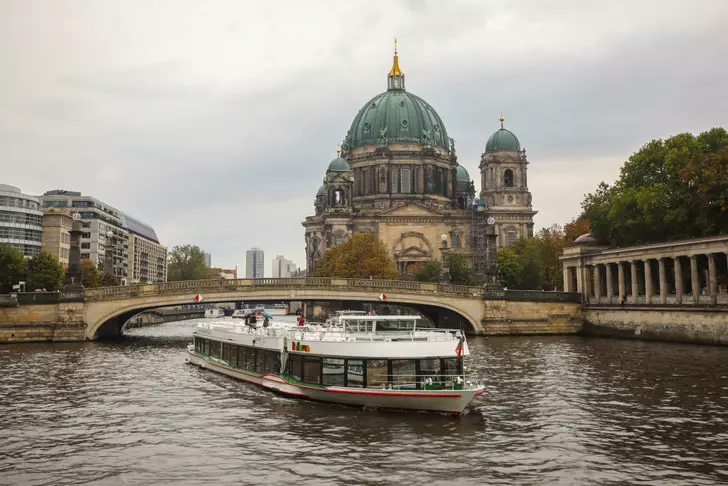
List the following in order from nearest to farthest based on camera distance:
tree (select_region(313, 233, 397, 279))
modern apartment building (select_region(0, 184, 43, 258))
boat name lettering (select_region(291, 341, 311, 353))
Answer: boat name lettering (select_region(291, 341, 311, 353)), tree (select_region(313, 233, 397, 279)), modern apartment building (select_region(0, 184, 43, 258))

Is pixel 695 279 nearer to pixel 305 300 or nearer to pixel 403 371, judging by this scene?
pixel 305 300

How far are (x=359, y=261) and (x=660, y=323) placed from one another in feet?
154

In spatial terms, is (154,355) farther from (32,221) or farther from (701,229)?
(32,221)

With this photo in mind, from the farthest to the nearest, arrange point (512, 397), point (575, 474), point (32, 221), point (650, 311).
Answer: point (32, 221) → point (650, 311) → point (512, 397) → point (575, 474)

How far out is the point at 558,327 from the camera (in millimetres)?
71938

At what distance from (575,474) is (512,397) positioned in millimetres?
12254

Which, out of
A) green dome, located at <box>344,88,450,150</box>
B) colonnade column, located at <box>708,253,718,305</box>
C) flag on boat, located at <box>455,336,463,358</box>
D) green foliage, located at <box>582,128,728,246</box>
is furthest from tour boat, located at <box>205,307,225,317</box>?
flag on boat, located at <box>455,336,463,358</box>

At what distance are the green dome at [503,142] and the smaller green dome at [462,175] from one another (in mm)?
25106

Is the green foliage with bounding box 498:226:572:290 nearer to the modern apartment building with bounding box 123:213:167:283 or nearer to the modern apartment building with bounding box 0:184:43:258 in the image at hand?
the modern apartment building with bounding box 0:184:43:258

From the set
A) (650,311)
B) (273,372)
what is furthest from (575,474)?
(650,311)

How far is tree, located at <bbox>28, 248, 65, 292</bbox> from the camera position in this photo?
283 feet

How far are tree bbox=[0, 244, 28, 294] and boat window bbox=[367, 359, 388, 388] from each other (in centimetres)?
6716

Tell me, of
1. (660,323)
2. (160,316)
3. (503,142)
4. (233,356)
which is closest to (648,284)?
(660,323)

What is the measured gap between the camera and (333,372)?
1166 inches
